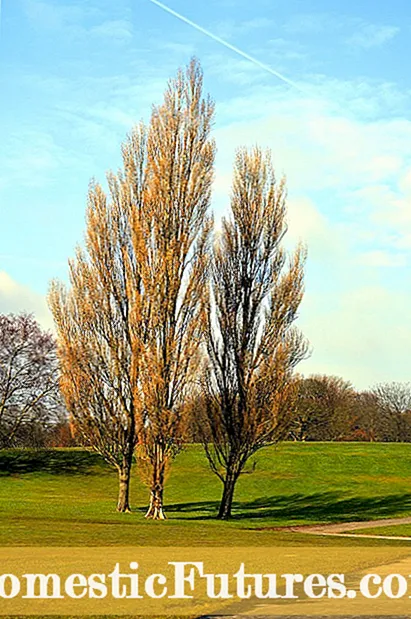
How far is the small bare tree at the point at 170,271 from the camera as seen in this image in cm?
2716

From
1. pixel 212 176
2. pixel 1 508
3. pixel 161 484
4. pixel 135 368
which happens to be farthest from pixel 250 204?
pixel 1 508

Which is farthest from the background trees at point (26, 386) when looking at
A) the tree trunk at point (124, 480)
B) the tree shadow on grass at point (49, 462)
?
the tree trunk at point (124, 480)

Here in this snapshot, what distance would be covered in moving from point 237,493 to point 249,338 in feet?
40.8

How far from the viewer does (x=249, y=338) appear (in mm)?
29578

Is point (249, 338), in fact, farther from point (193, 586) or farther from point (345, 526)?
point (193, 586)

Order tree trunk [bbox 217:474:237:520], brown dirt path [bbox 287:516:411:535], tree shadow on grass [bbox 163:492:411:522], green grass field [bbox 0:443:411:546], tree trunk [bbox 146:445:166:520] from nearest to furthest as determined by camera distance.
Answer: green grass field [bbox 0:443:411:546] < brown dirt path [bbox 287:516:411:535] < tree trunk [bbox 146:445:166:520] < tree trunk [bbox 217:474:237:520] < tree shadow on grass [bbox 163:492:411:522]

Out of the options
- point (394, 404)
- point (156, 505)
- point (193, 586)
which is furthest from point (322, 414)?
point (193, 586)

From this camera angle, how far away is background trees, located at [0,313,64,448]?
42375 mm

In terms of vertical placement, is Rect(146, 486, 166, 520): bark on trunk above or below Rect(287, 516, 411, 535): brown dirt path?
above

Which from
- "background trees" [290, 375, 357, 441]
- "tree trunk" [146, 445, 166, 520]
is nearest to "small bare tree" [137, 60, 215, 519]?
"tree trunk" [146, 445, 166, 520]

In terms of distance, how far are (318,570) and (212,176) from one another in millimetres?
18254

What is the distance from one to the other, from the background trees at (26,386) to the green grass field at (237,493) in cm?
243

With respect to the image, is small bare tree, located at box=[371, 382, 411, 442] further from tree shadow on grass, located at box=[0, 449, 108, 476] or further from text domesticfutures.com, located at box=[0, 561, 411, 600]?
text domesticfutures.com, located at box=[0, 561, 411, 600]

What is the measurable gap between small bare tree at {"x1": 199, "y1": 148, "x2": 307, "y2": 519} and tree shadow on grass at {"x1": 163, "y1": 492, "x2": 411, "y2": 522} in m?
3.50
